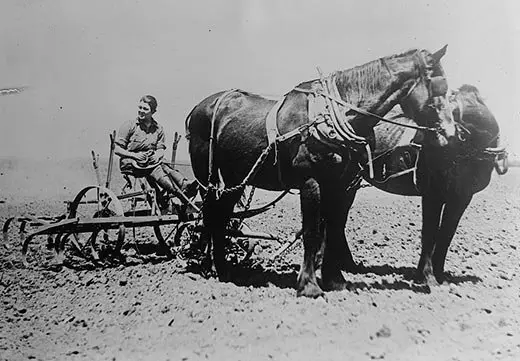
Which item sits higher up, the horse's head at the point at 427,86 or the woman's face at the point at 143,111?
the horse's head at the point at 427,86

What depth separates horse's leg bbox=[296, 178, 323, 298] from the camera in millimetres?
3092

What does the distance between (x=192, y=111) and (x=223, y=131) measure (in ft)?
1.25

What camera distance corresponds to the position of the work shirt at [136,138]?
4031 mm

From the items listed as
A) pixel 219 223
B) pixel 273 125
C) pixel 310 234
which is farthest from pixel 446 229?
pixel 219 223

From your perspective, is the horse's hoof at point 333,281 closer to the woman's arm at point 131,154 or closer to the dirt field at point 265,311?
the dirt field at point 265,311

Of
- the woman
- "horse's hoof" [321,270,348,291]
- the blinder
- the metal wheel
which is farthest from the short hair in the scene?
the blinder

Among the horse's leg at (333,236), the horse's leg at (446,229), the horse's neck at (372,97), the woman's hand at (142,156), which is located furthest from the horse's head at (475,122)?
the woman's hand at (142,156)

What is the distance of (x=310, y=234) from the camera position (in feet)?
10.2

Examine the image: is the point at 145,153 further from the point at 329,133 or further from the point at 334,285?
the point at 334,285

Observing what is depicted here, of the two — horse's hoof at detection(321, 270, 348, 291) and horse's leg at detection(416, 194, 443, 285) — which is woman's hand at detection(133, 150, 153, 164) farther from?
horse's leg at detection(416, 194, 443, 285)

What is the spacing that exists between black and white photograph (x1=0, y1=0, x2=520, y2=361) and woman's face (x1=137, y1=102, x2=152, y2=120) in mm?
11

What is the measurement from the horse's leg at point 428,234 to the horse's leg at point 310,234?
72 cm

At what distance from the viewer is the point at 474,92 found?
3525mm

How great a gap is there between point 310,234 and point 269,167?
0.48 meters
